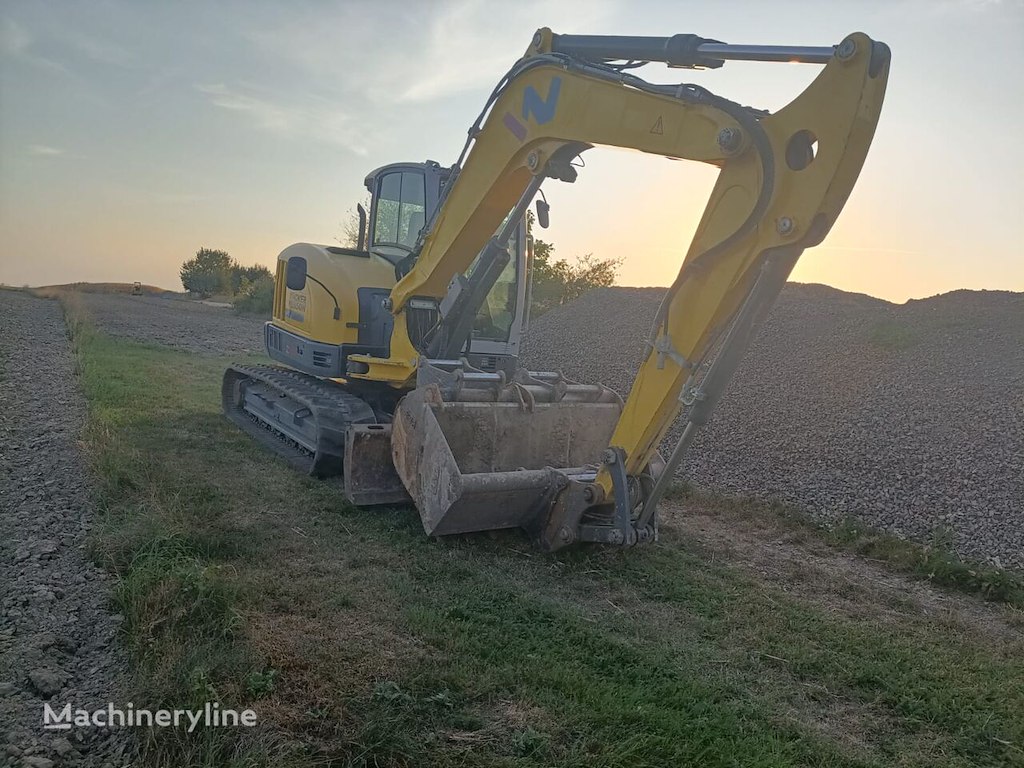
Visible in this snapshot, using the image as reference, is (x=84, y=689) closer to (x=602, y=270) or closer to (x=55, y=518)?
(x=55, y=518)

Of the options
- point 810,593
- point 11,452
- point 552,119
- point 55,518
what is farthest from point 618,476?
point 11,452

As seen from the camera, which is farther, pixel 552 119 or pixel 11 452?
pixel 11 452

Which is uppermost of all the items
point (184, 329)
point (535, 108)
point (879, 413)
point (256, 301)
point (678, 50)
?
point (678, 50)

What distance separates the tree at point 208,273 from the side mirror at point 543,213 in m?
47.1

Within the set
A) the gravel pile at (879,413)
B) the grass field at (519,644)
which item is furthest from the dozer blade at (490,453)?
the gravel pile at (879,413)

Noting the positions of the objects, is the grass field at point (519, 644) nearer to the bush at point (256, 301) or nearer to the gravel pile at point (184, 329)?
the gravel pile at point (184, 329)

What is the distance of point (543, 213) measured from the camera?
20.5 feet

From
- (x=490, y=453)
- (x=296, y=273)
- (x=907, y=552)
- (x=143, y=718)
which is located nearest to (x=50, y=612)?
(x=143, y=718)

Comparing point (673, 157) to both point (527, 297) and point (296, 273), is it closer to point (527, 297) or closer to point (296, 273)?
point (527, 297)

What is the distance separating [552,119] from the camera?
5328mm

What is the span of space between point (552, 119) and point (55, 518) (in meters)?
4.27

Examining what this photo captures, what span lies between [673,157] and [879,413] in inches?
293

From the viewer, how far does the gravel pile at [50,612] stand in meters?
2.83

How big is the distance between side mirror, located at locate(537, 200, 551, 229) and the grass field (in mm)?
2620
